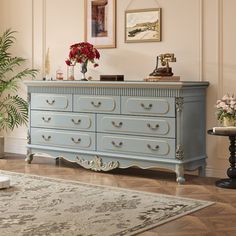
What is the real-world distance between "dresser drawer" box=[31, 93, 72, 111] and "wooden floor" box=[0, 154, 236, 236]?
2.30 feet

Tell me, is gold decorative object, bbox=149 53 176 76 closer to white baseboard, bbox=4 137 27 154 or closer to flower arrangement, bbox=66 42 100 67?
flower arrangement, bbox=66 42 100 67

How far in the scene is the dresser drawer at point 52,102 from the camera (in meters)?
6.51

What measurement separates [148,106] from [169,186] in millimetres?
855

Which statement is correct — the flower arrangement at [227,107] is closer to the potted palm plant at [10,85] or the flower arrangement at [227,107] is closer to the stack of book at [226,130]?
the stack of book at [226,130]

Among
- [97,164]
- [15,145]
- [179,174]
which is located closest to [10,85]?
[15,145]

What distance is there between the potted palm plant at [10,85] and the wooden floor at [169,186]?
50cm

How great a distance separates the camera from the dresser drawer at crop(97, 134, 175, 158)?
18.8ft

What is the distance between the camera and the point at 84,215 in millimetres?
4320

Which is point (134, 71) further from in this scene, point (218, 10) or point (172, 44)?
point (218, 10)

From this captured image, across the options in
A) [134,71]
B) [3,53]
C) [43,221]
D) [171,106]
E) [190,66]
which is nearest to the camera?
[43,221]

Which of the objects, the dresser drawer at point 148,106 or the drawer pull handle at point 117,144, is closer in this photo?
the dresser drawer at point 148,106

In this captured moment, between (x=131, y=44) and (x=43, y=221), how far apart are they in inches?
121

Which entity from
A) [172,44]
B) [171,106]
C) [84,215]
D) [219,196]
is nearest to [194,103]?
[171,106]

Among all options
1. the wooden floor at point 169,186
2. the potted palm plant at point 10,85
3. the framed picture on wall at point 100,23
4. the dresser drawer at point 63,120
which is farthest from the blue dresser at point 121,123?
the framed picture on wall at point 100,23
